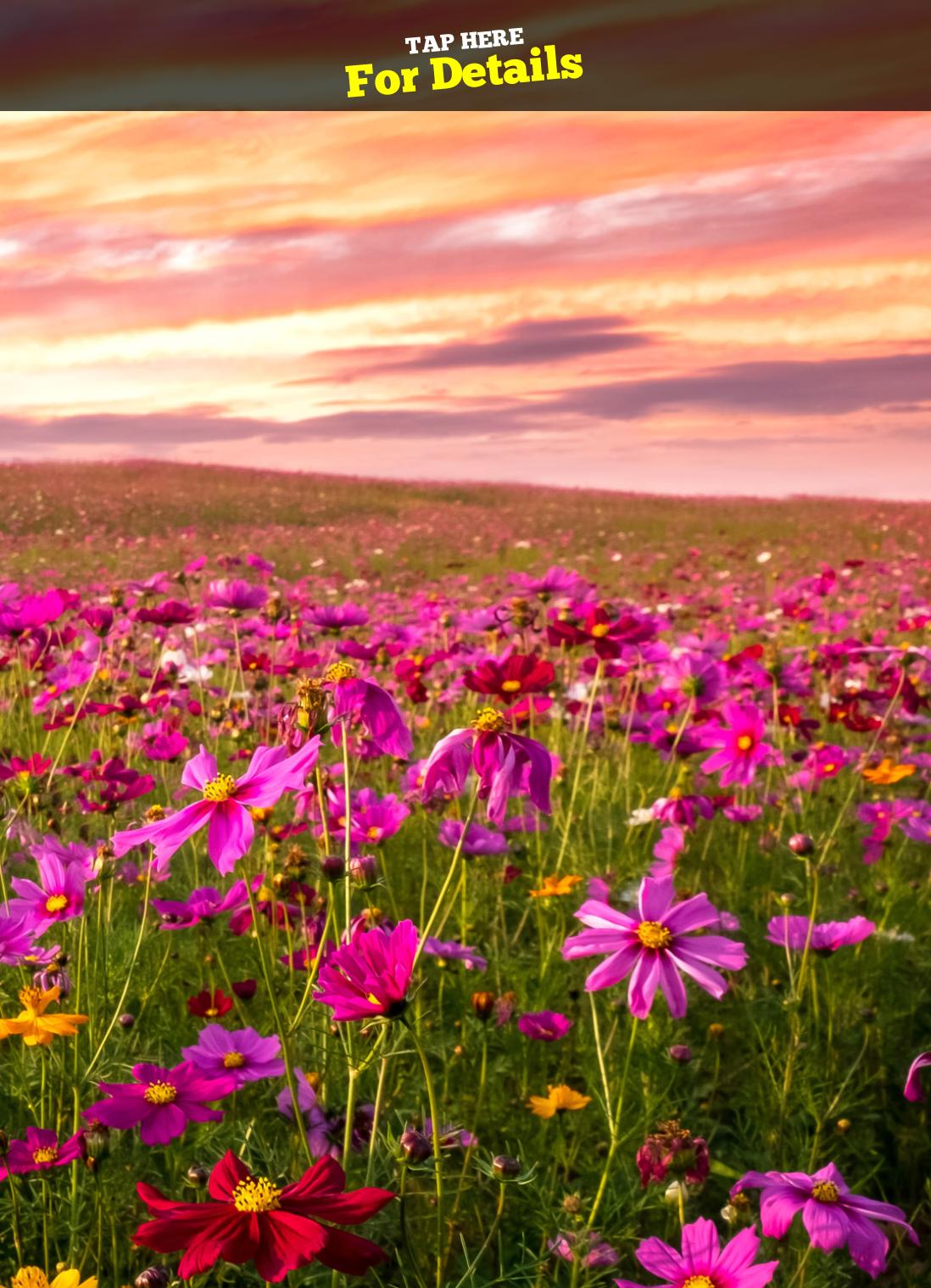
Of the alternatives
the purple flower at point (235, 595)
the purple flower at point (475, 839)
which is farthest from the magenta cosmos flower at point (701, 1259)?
the purple flower at point (235, 595)

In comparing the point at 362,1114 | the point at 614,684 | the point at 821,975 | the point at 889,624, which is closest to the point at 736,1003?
the point at 821,975

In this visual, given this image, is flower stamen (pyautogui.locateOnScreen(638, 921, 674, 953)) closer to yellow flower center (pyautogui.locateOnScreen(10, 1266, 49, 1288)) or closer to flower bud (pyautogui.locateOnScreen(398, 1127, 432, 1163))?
flower bud (pyautogui.locateOnScreen(398, 1127, 432, 1163))

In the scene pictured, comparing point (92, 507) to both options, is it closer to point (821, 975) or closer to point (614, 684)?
point (614, 684)

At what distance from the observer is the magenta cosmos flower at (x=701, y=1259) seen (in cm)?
102

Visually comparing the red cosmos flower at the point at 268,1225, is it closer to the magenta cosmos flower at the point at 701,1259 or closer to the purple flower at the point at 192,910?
the magenta cosmos flower at the point at 701,1259

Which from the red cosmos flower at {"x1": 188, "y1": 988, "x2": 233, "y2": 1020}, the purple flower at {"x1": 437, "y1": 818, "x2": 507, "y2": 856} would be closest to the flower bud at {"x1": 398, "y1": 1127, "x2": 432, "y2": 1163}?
the red cosmos flower at {"x1": 188, "y1": 988, "x2": 233, "y2": 1020}

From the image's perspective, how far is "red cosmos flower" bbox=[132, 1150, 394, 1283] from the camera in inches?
29.9

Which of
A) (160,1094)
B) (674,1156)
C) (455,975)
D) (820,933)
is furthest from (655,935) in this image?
(455,975)

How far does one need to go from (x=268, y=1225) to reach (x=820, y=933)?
4.43 ft

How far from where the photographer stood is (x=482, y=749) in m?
1.12

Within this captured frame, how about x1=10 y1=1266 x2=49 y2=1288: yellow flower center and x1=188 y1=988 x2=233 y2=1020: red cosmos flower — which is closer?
x1=10 y1=1266 x2=49 y2=1288: yellow flower center

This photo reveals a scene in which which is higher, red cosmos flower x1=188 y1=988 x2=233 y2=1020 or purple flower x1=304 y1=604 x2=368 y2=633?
purple flower x1=304 y1=604 x2=368 y2=633

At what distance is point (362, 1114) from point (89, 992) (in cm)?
43

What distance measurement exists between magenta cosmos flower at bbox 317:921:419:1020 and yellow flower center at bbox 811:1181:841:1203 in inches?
24.0
